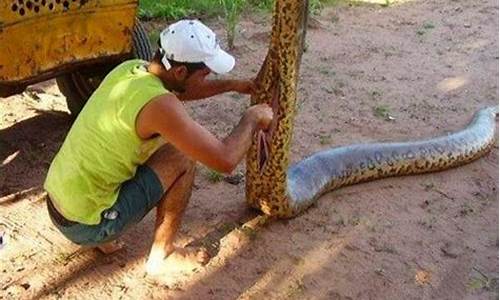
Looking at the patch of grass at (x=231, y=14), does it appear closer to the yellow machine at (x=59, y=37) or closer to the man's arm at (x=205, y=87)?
the yellow machine at (x=59, y=37)

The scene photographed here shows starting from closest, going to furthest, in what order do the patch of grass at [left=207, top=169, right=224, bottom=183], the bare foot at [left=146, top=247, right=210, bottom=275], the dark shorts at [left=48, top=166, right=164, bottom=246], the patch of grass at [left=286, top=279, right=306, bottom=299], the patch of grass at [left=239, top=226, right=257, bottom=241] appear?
the dark shorts at [left=48, top=166, right=164, bottom=246], the patch of grass at [left=286, top=279, right=306, bottom=299], the bare foot at [left=146, top=247, right=210, bottom=275], the patch of grass at [left=239, top=226, right=257, bottom=241], the patch of grass at [left=207, top=169, right=224, bottom=183]

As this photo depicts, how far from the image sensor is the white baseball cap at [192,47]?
2.92 meters

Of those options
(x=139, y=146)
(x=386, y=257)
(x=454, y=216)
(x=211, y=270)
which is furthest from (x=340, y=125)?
(x=139, y=146)

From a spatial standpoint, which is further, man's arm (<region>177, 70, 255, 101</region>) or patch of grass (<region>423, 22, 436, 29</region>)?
patch of grass (<region>423, 22, 436, 29</region>)

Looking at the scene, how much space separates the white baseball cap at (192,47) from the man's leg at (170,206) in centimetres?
47

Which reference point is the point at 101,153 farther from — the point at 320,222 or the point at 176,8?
the point at 176,8

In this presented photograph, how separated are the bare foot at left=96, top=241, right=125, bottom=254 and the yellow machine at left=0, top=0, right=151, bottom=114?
1.16m

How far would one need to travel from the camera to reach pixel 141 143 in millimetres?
3041

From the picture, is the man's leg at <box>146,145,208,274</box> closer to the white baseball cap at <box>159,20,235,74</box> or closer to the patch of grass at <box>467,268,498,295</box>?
the white baseball cap at <box>159,20,235,74</box>

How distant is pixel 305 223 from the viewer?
399 cm

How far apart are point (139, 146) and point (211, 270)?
2.64 feet

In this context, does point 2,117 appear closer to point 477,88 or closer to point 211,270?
point 211,270

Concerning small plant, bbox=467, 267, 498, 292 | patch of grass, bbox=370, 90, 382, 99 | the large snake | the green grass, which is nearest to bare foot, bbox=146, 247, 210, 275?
the large snake

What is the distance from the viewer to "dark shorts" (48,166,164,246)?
3145 mm
